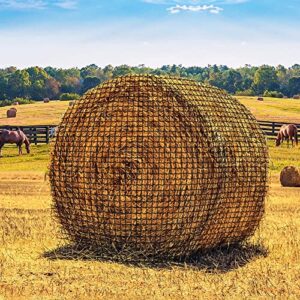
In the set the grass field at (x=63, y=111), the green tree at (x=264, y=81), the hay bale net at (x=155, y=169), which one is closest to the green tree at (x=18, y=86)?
the green tree at (x=264, y=81)

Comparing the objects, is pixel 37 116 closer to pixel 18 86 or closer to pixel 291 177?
pixel 291 177

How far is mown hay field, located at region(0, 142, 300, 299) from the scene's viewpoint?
7.61 m

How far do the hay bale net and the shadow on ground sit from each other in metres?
0.14

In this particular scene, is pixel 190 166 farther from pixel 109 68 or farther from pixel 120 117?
pixel 109 68

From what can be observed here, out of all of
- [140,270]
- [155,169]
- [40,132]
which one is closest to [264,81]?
[40,132]

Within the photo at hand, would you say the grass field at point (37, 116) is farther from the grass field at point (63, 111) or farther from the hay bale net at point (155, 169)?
the hay bale net at point (155, 169)

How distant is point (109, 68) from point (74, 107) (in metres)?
183

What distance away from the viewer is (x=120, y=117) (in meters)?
9.60

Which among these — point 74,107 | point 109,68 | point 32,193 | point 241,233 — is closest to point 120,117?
point 74,107

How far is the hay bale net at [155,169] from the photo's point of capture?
9.18 m

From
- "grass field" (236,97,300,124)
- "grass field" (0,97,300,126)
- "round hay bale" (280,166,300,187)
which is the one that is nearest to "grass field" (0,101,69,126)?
"grass field" (0,97,300,126)

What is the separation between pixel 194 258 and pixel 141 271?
112 cm

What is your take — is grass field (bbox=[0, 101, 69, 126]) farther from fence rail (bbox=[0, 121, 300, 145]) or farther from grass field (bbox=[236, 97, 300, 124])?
grass field (bbox=[236, 97, 300, 124])

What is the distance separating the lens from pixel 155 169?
925cm
